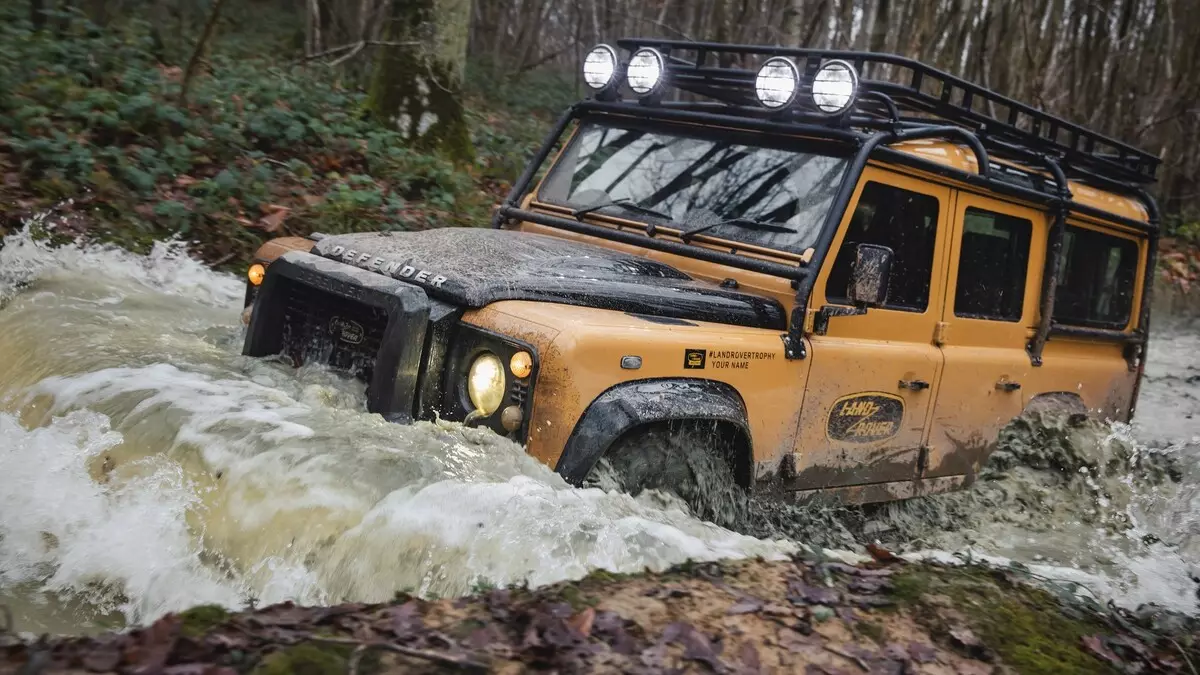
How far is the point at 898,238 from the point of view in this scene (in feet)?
15.5

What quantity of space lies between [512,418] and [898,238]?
2.23 m

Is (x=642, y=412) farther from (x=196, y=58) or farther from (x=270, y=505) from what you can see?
(x=196, y=58)

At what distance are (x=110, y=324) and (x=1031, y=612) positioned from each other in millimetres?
4411

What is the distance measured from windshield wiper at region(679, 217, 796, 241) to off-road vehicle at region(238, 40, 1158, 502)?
0.03 ft

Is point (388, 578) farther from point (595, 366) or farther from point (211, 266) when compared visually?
point (211, 266)

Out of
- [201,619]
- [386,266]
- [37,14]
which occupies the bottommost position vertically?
[201,619]

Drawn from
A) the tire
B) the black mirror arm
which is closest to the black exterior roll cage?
the black mirror arm

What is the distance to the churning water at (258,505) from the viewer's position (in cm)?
313

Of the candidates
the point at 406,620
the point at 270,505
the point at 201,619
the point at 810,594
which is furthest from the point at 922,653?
the point at 270,505

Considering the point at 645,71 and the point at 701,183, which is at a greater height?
the point at 645,71

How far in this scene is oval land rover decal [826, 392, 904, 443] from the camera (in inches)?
179

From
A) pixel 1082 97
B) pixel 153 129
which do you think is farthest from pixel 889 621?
pixel 1082 97

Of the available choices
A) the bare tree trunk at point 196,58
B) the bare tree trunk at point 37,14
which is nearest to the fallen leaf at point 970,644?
the bare tree trunk at point 196,58

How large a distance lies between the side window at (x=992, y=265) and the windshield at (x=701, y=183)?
107cm
